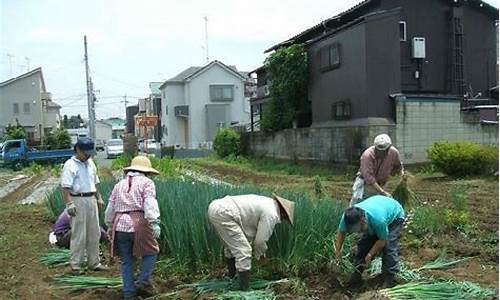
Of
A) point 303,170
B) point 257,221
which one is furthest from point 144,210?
point 303,170

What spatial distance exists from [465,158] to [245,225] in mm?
10343

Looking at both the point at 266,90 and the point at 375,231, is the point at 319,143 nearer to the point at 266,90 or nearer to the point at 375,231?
the point at 266,90

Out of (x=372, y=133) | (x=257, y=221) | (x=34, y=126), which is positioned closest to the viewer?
(x=257, y=221)

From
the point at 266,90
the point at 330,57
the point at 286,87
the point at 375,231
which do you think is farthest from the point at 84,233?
the point at 266,90

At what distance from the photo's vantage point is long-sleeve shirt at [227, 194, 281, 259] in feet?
15.0

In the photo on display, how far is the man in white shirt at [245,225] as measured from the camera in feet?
14.8

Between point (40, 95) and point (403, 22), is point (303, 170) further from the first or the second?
point (40, 95)

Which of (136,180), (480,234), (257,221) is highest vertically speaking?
(136,180)

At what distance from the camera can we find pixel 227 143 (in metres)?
27.6

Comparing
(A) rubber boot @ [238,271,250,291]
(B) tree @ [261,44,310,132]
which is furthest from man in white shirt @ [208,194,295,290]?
(B) tree @ [261,44,310,132]

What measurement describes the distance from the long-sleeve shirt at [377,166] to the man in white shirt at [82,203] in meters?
2.81

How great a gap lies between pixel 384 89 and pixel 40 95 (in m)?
39.9

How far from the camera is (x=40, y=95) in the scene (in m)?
49.7

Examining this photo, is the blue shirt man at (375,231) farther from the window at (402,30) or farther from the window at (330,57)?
the window at (402,30)
